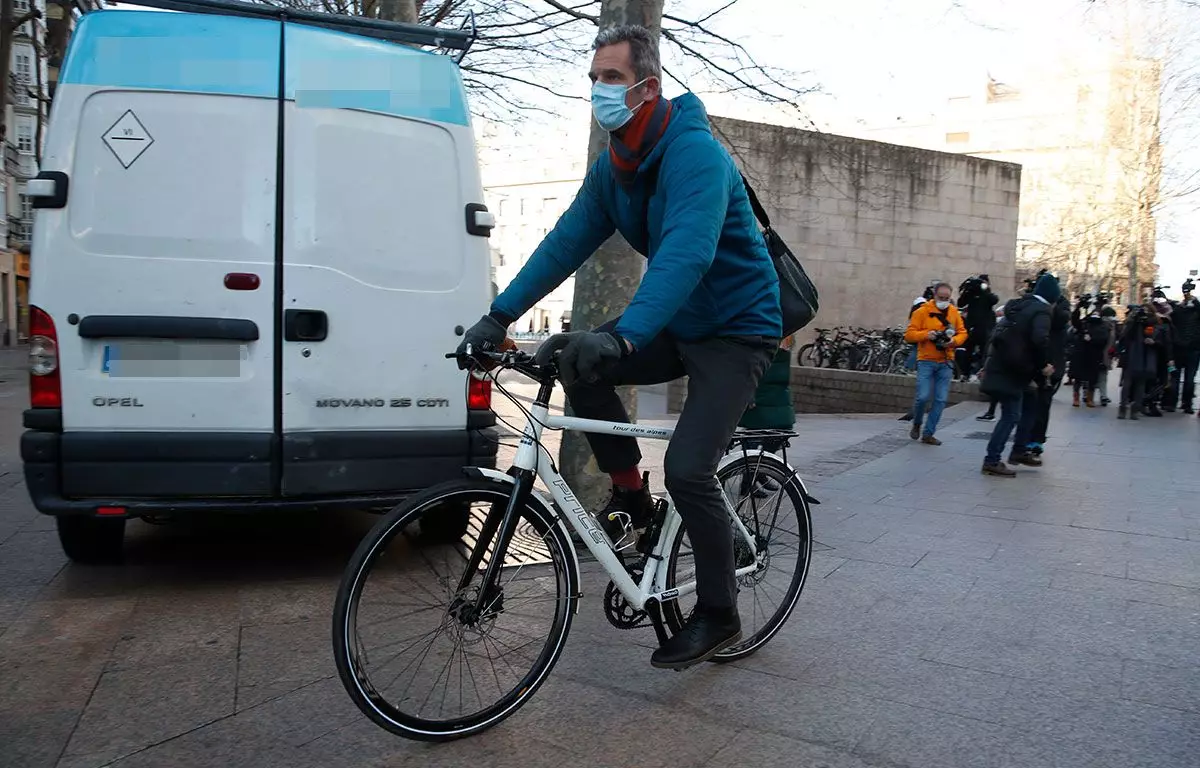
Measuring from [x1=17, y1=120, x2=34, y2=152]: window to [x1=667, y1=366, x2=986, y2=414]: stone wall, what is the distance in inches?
2274

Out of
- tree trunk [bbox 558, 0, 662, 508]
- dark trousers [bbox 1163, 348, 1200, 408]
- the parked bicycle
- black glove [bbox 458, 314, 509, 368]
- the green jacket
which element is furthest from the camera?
the parked bicycle

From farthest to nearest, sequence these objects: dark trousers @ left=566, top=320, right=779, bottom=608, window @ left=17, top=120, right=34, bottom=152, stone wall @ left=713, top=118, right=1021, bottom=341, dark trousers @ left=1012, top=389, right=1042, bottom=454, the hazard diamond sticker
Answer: window @ left=17, top=120, right=34, bottom=152
stone wall @ left=713, top=118, right=1021, bottom=341
dark trousers @ left=1012, top=389, right=1042, bottom=454
the hazard diamond sticker
dark trousers @ left=566, top=320, right=779, bottom=608

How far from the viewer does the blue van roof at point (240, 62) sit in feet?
14.3

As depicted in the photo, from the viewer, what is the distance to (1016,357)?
27.7 ft

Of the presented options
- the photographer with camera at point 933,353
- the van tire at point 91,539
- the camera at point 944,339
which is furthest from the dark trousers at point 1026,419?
the van tire at point 91,539

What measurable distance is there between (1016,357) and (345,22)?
239 inches

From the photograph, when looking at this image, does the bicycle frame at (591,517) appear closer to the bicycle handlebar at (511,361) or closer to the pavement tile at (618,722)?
the bicycle handlebar at (511,361)

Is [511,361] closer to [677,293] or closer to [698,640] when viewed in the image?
[677,293]

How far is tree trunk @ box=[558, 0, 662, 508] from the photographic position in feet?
18.6

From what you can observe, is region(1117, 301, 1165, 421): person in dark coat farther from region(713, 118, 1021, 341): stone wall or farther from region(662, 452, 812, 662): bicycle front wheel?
region(662, 452, 812, 662): bicycle front wheel

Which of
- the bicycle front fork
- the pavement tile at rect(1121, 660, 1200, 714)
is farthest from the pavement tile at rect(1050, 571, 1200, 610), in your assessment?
the bicycle front fork

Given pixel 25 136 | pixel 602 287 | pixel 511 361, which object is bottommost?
pixel 511 361

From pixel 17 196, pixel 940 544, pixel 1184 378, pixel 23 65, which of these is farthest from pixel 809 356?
pixel 17 196

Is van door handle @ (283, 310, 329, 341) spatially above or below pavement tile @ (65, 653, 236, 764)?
above
